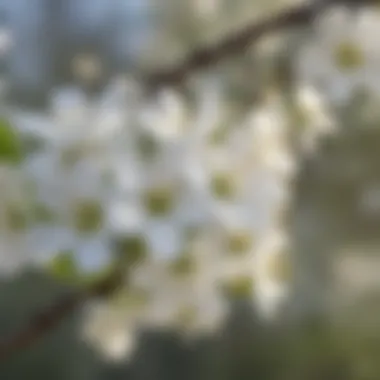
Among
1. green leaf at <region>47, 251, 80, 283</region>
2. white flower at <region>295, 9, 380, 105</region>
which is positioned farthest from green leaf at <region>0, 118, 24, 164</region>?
white flower at <region>295, 9, 380, 105</region>

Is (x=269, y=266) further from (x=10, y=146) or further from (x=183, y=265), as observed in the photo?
(x=10, y=146)

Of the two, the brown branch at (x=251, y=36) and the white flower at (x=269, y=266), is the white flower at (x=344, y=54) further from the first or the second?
the white flower at (x=269, y=266)

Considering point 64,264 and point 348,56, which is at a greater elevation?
point 348,56

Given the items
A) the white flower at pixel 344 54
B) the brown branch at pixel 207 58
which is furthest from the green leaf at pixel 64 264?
the white flower at pixel 344 54

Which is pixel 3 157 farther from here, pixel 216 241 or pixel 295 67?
pixel 295 67

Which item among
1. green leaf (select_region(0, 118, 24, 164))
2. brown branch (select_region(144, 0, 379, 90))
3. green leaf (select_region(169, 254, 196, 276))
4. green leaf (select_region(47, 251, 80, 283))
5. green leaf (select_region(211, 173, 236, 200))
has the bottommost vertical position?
green leaf (select_region(169, 254, 196, 276))

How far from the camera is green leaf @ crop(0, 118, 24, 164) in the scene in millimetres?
460

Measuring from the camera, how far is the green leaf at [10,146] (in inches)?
18.1

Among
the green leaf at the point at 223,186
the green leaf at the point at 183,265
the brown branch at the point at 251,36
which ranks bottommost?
the green leaf at the point at 183,265

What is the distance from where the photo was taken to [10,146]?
0.46 metres

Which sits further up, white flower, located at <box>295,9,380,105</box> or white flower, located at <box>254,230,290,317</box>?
white flower, located at <box>295,9,380,105</box>

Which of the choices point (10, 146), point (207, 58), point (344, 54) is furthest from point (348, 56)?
point (10, 146)

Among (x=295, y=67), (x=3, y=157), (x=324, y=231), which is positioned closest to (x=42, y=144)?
(x=3, y=157)

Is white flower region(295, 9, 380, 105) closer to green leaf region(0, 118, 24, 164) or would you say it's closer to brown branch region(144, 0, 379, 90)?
brown branch region(144, 0, 379, 90)
